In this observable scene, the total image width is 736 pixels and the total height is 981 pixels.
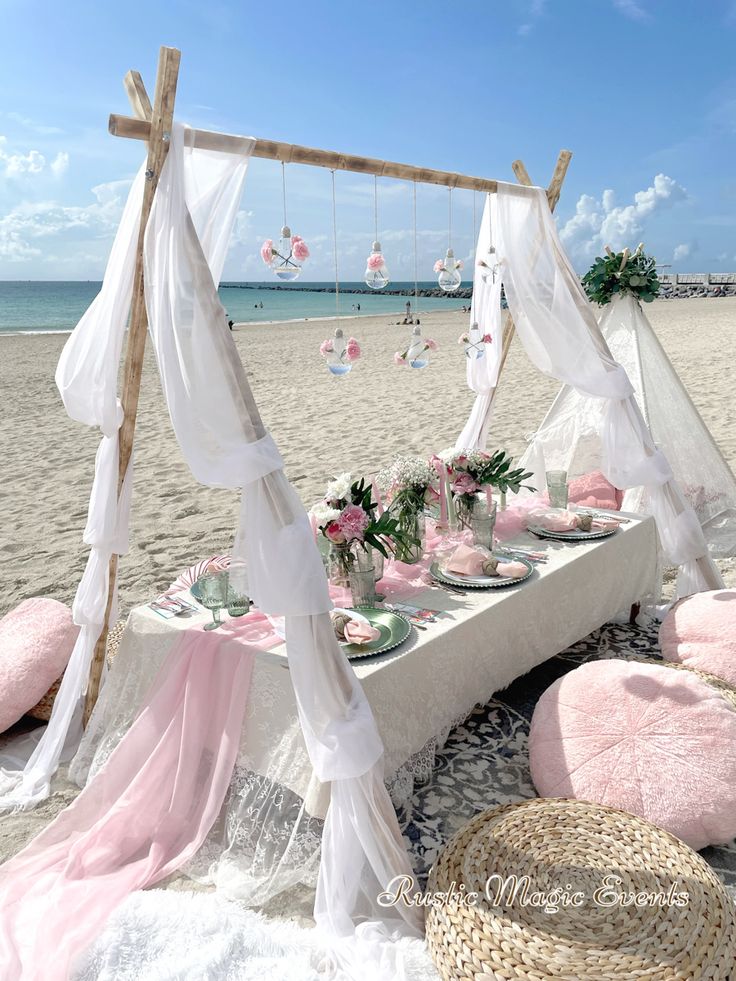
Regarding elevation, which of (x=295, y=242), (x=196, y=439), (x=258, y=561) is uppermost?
(x=295, y=242)

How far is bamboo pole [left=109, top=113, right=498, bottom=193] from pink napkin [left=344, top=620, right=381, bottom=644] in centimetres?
179

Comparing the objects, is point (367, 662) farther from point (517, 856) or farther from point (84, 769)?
point (84, 769)

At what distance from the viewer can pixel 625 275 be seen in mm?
5316

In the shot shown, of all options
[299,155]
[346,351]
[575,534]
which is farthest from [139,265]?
[575,534]

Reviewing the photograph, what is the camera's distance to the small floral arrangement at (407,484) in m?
3.69

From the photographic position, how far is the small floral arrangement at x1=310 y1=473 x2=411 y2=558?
10.3 ft

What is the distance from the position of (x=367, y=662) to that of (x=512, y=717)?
48.2 inches

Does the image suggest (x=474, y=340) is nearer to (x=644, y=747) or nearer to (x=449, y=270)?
(x=449, y=270)

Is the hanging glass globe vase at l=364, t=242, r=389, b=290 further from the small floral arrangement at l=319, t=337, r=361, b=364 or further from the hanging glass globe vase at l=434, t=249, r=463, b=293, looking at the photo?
the hanging glass globe vase at l=434, t=249, r=463, b=293

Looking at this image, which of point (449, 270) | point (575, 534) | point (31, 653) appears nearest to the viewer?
point (31, 653)

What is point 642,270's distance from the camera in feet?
17.4

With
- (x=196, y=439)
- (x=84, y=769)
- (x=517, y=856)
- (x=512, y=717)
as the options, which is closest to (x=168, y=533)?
(x=84, y=769)

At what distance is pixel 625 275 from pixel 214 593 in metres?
3.76

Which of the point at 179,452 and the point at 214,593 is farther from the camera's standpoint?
the point at 179,452
